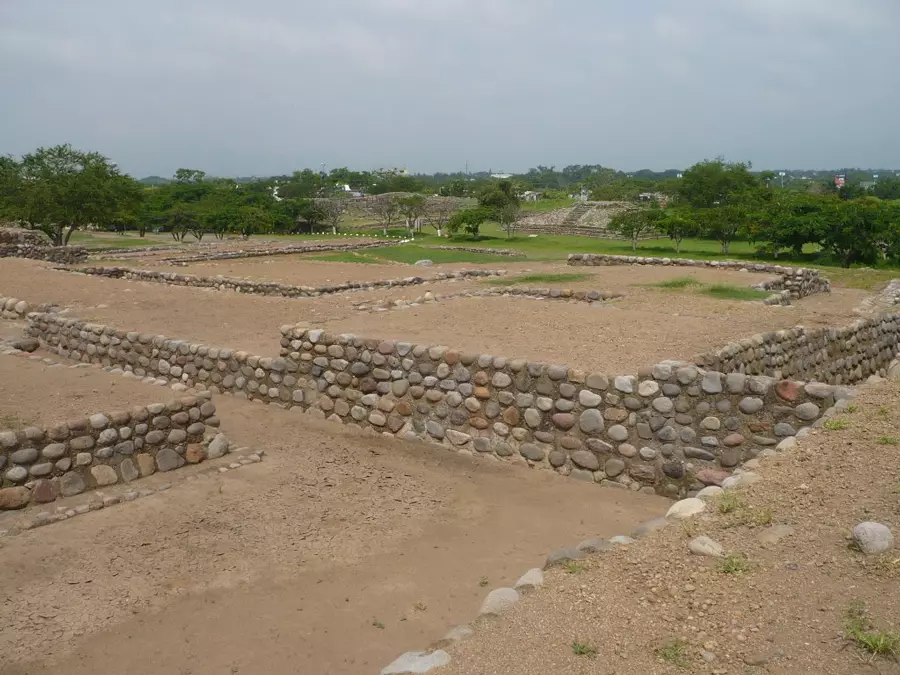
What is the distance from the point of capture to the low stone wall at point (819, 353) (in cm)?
927

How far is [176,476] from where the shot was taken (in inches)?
293

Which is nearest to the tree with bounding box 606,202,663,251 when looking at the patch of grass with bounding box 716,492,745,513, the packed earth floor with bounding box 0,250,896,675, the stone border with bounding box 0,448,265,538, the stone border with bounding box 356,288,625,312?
the stone border with bounding box 356,288,625,312

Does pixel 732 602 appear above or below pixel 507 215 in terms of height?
below

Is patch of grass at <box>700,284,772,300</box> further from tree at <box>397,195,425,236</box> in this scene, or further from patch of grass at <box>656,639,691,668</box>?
tree at <box>397,195,425,236</box>

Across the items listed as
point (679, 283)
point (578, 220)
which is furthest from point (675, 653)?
point (578, 220)

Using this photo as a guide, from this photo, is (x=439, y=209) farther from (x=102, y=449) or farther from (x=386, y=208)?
(x=102, y=449)

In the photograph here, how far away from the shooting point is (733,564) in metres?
4.05

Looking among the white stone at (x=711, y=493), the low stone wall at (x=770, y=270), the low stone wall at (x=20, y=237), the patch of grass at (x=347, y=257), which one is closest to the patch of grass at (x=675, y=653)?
the white stone at (x=711, y=493)

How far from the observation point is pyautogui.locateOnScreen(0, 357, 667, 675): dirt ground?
4.77 meters

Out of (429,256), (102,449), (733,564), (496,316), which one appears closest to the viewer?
(733,564)

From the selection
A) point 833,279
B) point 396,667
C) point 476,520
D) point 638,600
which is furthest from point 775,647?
point 833,279

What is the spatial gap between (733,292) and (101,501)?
13.0 m

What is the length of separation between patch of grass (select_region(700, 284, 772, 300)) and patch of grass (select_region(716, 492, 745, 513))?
1079 centimetres

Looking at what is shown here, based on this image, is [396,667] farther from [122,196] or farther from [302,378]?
[122,196]
